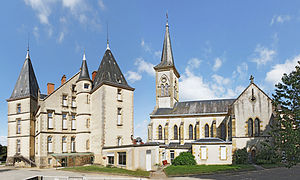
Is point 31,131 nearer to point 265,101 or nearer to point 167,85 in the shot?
point 167,85

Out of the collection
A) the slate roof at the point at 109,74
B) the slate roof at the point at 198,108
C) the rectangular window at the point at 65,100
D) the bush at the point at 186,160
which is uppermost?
the slate roof at the point at 109,74

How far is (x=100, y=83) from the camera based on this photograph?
101 feet

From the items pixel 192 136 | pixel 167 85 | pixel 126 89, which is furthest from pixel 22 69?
pixel 192 136

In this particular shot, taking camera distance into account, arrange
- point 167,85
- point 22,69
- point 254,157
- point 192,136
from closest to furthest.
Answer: point 254,157 < point 22,69 < point 192,136 < point 167,85

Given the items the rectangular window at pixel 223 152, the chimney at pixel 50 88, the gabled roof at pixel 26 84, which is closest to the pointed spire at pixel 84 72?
the chimney at pixel 50 88

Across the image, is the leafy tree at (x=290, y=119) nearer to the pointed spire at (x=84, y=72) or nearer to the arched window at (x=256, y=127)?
the arched window at (x=256, y=127)

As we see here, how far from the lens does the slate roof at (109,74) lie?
31734mm

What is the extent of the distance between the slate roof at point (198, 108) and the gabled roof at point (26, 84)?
58.6 feet

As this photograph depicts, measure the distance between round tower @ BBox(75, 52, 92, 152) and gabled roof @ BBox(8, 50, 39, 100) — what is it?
6364 millimetres

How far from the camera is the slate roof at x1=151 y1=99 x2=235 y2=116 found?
1489 inches

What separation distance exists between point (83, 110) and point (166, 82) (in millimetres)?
17388

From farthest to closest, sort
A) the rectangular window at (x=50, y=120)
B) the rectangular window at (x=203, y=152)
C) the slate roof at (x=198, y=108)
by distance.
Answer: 1. the slate roof at (x=198, y=108)
2. the rectangular window at (x=50, y=120)
3. the rectangular window at (x=203, y=152)

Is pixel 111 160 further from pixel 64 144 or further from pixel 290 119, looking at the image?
pixel 290 119

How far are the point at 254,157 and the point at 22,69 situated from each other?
32.5 meters
